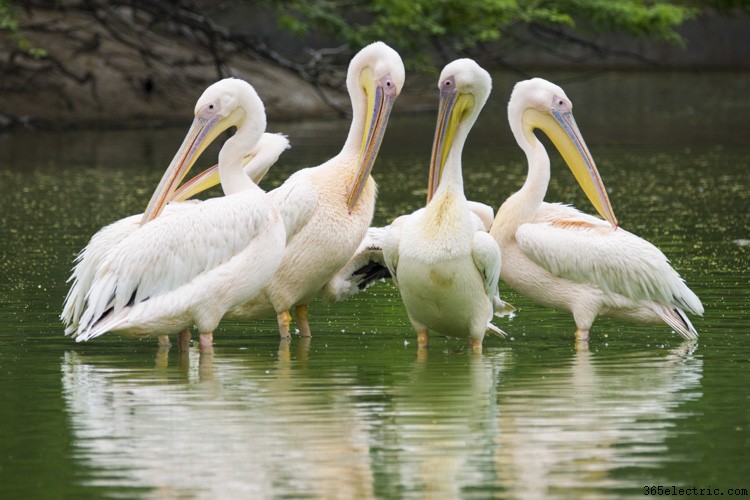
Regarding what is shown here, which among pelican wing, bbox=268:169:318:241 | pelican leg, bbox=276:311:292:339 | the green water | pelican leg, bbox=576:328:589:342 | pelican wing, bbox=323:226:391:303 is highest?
pelican wing, bbox=268:169:318:241

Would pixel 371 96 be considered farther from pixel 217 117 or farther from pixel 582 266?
pixel 582 266

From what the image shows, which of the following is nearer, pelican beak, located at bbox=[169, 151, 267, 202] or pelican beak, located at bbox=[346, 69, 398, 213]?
pelican beak, located at bbox=[346, 69, 398, 213]

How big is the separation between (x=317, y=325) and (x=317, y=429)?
8.69 feet

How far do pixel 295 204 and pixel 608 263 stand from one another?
152 cm

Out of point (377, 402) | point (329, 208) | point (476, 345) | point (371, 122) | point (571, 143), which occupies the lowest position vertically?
point (377, 402)

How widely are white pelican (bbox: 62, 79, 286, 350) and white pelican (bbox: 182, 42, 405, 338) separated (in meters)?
0.45

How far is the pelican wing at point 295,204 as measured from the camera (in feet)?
23.8

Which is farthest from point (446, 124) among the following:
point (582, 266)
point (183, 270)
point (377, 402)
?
point (377, 402)

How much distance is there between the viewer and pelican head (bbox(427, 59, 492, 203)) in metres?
7.00

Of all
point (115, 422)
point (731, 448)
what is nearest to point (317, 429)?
point (115, 422)

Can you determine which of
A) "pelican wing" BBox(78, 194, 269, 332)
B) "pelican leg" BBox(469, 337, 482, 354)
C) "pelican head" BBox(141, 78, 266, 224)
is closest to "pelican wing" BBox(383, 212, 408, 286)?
"pelican leg" BBox(469, 337, 482, 354)

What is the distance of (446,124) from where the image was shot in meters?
7.05

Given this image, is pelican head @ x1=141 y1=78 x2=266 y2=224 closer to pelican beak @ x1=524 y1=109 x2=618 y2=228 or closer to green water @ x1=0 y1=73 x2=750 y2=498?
green water @ x1=0 y1=73 x2=750 y2=498

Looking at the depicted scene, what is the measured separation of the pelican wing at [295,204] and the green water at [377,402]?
58 centimetres
